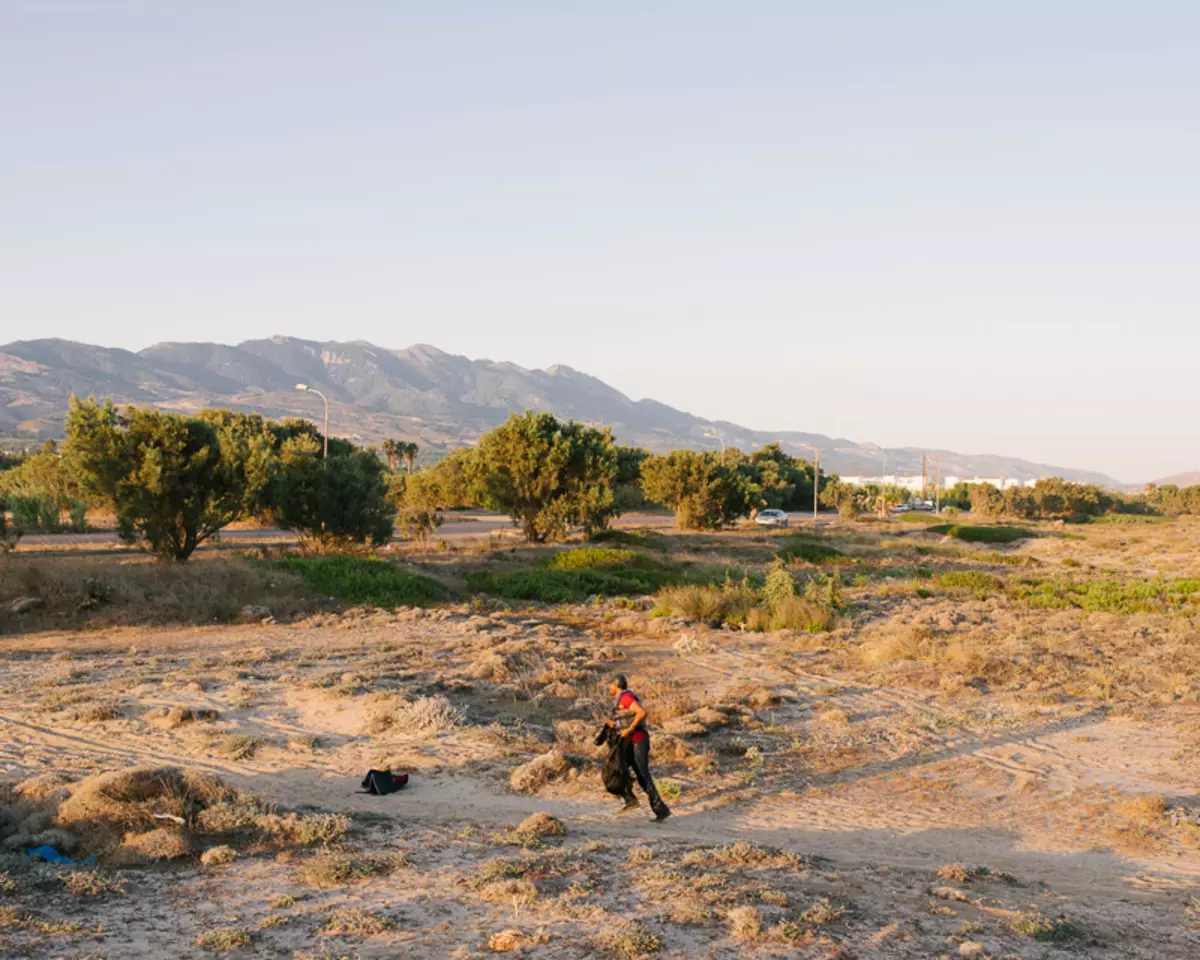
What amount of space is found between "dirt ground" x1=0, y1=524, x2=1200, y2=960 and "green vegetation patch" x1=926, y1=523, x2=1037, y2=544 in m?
34.9

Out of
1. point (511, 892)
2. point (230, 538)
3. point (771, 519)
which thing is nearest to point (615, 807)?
point (511, 892)

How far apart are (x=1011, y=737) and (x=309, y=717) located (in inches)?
392

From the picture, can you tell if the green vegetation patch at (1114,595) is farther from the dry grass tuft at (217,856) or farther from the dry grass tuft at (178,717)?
the dry grass tuft at (217,856)

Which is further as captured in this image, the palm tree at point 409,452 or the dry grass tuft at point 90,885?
the palm tree at point 409,452

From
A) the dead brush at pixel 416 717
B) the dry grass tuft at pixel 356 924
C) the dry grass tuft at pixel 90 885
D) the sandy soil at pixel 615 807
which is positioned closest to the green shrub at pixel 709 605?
the sandy soil at pixel 615 807

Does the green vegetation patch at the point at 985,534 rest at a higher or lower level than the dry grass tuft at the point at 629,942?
higher

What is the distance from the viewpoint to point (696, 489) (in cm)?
5319

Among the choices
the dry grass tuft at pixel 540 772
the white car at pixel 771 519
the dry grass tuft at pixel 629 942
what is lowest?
the dry grass tuft at pixel 540 772

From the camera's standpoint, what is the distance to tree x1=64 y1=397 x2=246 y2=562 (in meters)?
24.4

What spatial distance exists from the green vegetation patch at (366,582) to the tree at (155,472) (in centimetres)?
297

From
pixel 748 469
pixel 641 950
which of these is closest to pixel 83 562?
pixel 641 950

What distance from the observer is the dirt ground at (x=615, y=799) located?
685cm

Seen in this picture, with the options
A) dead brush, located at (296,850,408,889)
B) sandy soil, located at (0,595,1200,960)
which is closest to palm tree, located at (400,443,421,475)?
sandy soil, located at (0,595,1200,960)

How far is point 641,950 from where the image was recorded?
6.41 metres
